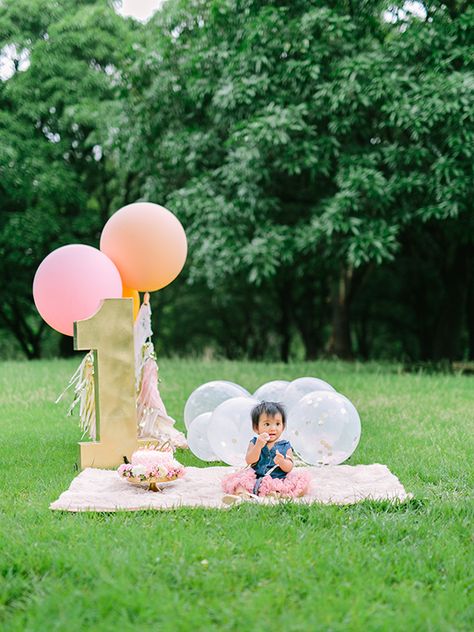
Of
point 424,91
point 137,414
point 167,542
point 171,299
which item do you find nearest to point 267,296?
point 171,299

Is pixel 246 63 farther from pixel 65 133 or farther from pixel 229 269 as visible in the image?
pixel 65 133

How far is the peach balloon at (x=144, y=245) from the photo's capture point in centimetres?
620

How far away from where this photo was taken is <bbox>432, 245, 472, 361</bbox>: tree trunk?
586 inches

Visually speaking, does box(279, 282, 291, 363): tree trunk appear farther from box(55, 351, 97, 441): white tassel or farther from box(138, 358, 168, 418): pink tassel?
box(55, 351, 97, 441): white tassel

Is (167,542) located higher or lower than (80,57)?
lower

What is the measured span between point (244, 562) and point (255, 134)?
8.28 metres

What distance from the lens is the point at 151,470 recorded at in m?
4.96

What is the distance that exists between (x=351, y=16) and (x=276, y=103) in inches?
76.3

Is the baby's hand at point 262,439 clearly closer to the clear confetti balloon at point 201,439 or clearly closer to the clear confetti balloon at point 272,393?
the clear confetti balloon at point 201,439

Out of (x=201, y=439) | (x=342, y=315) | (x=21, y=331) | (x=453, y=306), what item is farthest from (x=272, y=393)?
(x=21, y=331)

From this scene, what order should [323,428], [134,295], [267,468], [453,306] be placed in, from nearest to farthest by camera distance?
[267,468]
[323,428]
[134,295]
[453,306]

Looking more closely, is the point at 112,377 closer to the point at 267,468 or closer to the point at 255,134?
the point at 267,468

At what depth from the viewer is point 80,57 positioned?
16.6 meters

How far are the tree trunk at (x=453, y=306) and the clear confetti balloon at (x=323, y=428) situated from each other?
32.9ft
